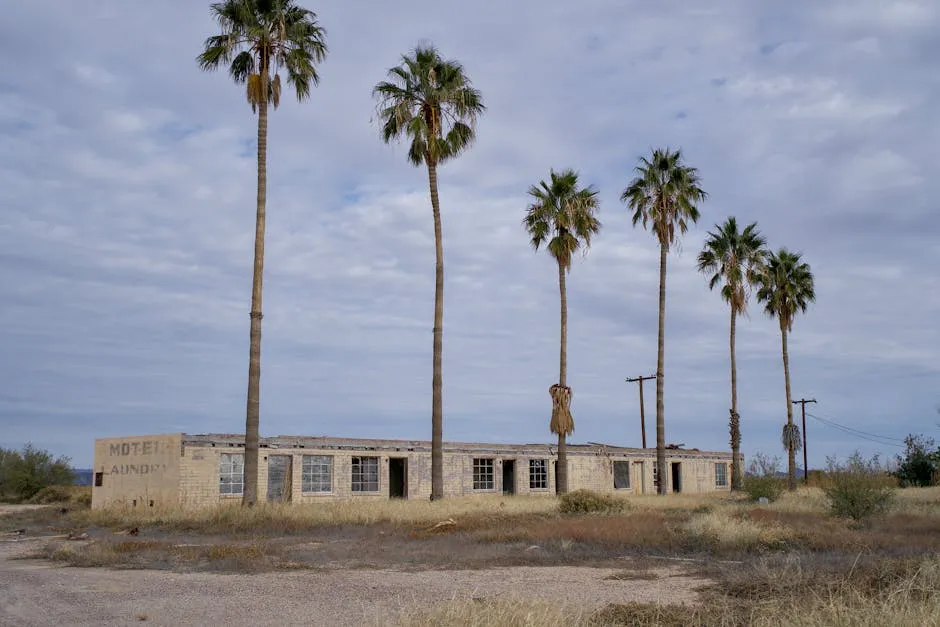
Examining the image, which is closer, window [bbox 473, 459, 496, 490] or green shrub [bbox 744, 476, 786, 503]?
green shrub [bbox 744, 476, 786, 503]

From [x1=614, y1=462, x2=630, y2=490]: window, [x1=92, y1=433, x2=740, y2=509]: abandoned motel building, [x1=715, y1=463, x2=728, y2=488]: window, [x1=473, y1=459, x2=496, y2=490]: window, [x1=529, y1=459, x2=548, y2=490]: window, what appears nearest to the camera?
[x1=92, y1=433, x2=740, y2=509]: abandoned motel building

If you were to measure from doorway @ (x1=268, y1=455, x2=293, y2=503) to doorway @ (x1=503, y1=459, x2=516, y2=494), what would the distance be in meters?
11.7

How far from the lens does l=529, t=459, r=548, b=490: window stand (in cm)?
4038

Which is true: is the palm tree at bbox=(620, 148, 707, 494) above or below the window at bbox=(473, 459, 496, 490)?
above

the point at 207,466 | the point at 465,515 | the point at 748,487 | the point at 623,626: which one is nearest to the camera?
the point at 623,626

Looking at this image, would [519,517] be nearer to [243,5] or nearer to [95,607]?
[95,607]

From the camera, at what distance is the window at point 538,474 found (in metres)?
40.4

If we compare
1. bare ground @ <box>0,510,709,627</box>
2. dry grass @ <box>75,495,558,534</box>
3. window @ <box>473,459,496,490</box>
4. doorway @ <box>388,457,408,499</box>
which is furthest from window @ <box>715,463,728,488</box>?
bare ground @ <box>0,510,709,627</box>

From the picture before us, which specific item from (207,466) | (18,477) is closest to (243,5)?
(207,466)

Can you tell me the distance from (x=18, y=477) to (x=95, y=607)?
1555 inches

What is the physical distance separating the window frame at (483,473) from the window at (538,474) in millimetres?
2698

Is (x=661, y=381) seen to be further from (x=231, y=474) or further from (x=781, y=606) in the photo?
(x=781, y=606)

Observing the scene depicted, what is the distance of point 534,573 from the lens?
13.8 m

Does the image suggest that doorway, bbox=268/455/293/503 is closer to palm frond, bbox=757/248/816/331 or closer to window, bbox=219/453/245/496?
window, bbox=219/453/245/496
